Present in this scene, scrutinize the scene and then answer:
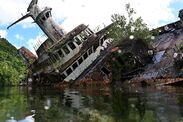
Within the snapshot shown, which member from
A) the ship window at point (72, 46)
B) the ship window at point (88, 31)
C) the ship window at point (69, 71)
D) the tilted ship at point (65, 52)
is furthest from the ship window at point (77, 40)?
the ship window at point (69, 71)

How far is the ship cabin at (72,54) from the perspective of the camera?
5522 centimetres

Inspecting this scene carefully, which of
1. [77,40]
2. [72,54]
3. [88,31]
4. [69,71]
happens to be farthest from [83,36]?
[69,71]

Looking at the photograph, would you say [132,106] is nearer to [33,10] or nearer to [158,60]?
[158,60]

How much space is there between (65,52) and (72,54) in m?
1.03

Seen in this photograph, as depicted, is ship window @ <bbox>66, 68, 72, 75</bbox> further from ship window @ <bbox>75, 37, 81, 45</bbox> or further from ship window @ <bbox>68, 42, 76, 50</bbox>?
ship window @ <bbox>75, 37, 81, 45</bbox>

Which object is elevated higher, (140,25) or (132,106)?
(140,25)

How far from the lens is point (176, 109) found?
22266 mm

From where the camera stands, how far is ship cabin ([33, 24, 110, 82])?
181 ft

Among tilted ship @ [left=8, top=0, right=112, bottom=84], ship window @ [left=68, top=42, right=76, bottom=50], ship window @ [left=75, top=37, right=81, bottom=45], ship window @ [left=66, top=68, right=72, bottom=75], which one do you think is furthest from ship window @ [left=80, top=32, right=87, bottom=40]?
ship window @ [left=66, top=68, right=72, bottom=75]

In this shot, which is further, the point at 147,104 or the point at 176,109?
the point at 147,104

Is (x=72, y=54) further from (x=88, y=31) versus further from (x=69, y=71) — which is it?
(x=88, y=31)

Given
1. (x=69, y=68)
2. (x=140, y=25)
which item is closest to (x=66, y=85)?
(x=69, y=68)

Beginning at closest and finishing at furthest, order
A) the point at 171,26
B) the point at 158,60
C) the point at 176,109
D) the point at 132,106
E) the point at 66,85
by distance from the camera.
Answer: the point at 176,109, the point at 132,106, the point at 158,60, the point at 66,85, the point at 171,26

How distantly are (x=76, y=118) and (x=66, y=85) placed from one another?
104 feet
